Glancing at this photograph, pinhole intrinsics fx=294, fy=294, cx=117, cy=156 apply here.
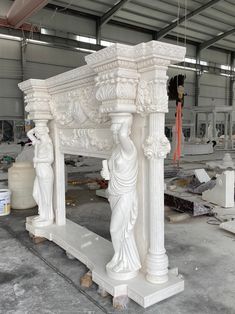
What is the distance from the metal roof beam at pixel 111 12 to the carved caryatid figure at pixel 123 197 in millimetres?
13880

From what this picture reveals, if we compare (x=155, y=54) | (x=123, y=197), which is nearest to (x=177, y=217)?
(x=123, y=197)

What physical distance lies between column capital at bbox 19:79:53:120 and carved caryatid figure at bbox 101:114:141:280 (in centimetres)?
154

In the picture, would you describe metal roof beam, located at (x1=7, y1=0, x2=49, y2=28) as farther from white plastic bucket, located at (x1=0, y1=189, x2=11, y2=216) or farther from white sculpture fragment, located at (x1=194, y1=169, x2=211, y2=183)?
white sculpture fragment, located at (x1=194, y1=169, x2=211, y2=183)

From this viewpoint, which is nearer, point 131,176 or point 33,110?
point 131,176

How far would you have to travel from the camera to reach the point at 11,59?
604 inches

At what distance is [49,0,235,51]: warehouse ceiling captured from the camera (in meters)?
14.7

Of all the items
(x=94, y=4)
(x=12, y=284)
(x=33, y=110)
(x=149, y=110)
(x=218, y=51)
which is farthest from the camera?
(x=218, y=51)

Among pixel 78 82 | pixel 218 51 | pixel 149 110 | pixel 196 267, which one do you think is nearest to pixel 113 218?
pixel 149 110

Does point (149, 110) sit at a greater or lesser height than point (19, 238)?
greater

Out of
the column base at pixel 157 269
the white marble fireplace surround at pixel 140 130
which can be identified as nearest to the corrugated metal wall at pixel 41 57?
the white marble fireplace surround at pixel 140 130

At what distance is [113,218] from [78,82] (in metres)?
1.40

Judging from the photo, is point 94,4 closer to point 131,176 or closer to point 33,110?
point 33,110

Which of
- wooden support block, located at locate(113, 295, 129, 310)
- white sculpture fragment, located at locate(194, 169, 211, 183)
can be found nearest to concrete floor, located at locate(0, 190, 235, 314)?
wooden support block, located at locate(113, 295, 129, 310)

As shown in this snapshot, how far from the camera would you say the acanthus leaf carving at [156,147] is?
7.11ft
